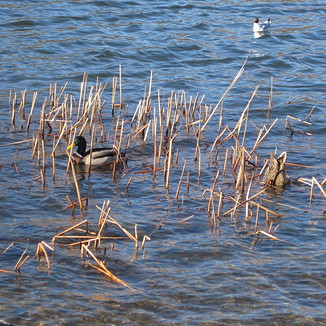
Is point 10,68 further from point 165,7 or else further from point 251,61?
point 165,7

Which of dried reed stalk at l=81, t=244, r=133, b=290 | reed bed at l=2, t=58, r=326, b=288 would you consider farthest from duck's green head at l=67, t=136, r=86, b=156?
dried reed stalk at l=81, t=244, r=133, b=290

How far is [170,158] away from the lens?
8727 millimetres

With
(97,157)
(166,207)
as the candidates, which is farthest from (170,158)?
(97,157)

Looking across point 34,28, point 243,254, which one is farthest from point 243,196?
point 34,28

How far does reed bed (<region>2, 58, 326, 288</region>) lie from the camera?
770cm

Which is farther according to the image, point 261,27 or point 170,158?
point 261,27

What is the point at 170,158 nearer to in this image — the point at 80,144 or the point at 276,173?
the point at 276,173

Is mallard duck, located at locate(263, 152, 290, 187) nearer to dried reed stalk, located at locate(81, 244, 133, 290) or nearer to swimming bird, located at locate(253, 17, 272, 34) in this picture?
dried reed stalk, located at locate(81, 244, 133, 290)

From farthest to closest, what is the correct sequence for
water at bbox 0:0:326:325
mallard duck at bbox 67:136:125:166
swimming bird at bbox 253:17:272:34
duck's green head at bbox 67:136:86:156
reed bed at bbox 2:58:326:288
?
swimming bird at bbox 253:17:272:34 → duck's green head at bbox 67:136:86:156 → mallard duck at bbox 67:136:125:166 → reed bed at bbox 2:58:326:288 → water at bbox 0:0:326:325

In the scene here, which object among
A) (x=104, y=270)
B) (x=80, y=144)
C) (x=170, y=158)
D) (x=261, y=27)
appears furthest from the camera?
(x=261, y=27)

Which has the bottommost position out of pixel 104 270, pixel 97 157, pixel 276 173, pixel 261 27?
pixel 104 270

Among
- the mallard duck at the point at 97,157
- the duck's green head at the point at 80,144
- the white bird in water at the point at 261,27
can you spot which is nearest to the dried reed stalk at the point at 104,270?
the mallard duck at the point at 97,157

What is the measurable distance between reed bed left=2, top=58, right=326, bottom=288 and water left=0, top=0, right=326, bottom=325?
8cm

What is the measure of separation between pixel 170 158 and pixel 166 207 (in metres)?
0.64
